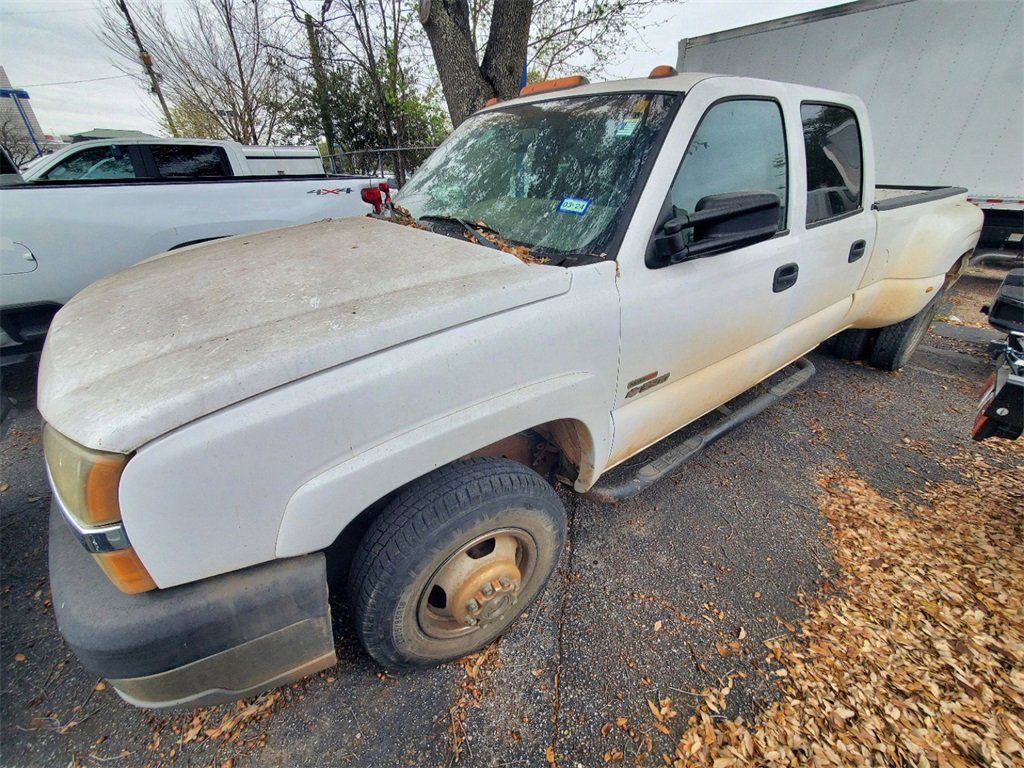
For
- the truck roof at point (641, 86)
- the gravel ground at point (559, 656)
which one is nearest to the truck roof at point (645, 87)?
the truck roof at point (641, 86)

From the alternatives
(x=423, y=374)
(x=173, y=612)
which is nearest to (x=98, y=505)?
(x=173, y=612)

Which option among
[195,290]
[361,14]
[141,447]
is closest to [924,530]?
[141,447]

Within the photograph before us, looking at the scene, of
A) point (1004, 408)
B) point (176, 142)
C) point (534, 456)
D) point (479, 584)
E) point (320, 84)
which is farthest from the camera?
point (320, 84)

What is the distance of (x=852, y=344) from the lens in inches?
164

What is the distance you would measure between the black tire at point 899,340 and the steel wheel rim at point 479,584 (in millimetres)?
3967

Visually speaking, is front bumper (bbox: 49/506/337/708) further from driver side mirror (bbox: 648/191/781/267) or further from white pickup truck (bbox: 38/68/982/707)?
driver side mirror (bbox: 648/191/781/267)

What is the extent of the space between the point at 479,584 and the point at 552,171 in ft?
5.77

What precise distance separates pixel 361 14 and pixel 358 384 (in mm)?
13494

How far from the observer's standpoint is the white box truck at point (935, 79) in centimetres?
574

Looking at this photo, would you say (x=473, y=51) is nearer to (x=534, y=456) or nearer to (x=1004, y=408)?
(x=534, y=456)

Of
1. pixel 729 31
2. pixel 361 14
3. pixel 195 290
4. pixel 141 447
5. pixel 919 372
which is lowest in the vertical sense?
pixel 919 372

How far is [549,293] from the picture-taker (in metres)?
Answer: 1.49

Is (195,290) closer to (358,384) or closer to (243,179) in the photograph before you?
(358,384)

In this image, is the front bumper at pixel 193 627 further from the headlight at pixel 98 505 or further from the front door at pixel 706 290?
the front door at pixel 706 290
